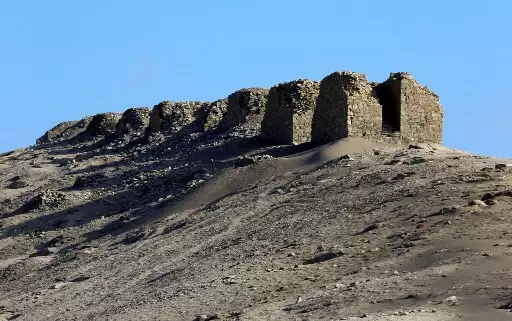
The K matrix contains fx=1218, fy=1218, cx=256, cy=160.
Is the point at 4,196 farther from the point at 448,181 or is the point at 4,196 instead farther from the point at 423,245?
the point at 423,245

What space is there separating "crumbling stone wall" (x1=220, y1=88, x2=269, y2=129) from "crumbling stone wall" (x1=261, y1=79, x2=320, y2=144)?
5.82 m

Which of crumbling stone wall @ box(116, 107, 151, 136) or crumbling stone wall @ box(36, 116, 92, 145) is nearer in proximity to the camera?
crumbling stone wall @ box(116, 107, 151, 136)

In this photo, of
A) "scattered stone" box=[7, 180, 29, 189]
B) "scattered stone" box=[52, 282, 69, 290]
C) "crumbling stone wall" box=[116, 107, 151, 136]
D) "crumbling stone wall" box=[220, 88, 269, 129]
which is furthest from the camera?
"crumbling stone wall" box=[116, 107, 151, 136]

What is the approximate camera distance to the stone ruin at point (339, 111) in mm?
26953

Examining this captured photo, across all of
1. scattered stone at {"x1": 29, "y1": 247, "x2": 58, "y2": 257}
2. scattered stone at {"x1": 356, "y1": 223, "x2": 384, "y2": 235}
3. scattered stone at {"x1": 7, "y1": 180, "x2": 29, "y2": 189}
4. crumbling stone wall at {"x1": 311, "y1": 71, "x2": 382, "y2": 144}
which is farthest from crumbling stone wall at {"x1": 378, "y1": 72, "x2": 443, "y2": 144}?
scattered stone at {"x1": 7, "y1": 180, "x2": 29, "y2": 189}

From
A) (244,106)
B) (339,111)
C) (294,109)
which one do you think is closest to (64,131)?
(244,106)

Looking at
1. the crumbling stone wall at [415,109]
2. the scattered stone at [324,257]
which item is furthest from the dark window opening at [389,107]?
the scattered stone at [324,257]

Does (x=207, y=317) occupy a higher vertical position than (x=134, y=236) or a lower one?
lower

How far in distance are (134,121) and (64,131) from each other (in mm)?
12760

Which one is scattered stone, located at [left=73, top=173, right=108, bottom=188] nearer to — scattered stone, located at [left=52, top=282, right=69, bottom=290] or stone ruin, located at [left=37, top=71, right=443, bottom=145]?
stone ruin, located at [left=37, top=71, right=443, bottom=145]

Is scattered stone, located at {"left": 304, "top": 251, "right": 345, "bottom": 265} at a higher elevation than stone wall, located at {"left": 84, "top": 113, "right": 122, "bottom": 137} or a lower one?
lower

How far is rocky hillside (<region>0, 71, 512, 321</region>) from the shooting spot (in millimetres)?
14375

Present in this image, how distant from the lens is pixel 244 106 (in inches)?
1494

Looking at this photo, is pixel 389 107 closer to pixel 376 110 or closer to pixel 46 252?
pixel 376 110
